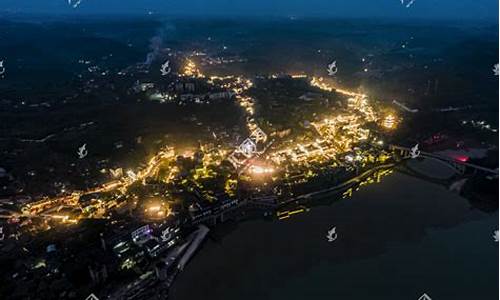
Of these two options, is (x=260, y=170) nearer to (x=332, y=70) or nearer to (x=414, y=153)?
(x=414, y=153)

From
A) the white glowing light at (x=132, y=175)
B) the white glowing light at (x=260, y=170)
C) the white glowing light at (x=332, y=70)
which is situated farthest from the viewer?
the white glowing light at (x=332, y=70)

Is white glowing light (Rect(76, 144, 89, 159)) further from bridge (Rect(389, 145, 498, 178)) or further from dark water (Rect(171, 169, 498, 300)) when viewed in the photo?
bridge (Rect(389, 145, 498, 178))

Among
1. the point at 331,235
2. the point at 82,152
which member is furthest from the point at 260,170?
the point at 82,152

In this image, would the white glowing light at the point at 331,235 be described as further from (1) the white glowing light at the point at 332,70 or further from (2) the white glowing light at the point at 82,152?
(1) the white glowing light at the point at 332,70

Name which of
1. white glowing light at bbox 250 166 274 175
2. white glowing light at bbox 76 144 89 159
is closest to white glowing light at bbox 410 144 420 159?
white glowing light at bbox 250 166 274 175

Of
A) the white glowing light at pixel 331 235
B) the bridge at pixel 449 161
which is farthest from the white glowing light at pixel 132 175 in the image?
the bridge at pixel 449 161
